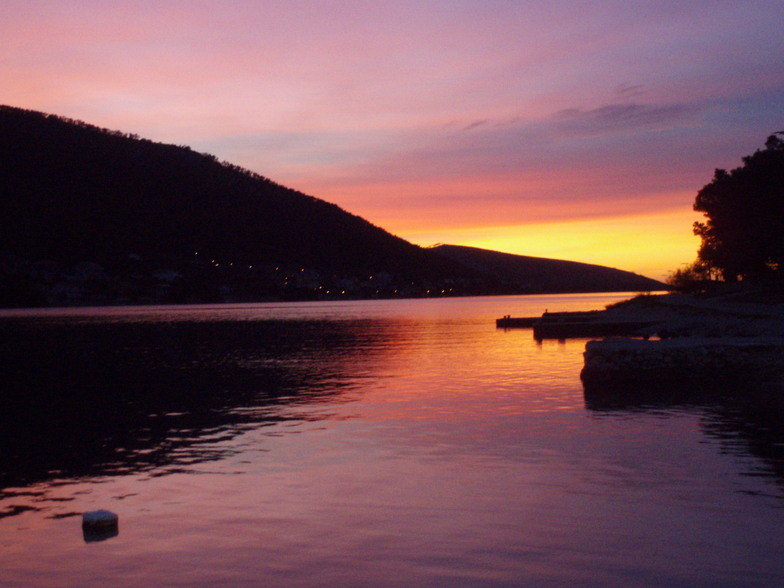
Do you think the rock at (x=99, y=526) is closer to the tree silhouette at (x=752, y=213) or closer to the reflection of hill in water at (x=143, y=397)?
the reflection of hill in water at (x=143, y=397)

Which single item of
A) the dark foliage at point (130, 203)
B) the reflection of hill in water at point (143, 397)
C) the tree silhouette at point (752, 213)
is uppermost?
the dark foliage at point (130, 203)

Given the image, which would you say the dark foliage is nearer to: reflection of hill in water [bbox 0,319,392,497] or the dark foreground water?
reflection of hill in water [bbox 0,319,392,497]

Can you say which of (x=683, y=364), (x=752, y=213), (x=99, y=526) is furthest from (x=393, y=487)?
(x=752, y=213)

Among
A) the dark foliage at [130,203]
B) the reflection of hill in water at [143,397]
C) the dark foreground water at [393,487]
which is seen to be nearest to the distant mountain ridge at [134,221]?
the dark foliage at [130,203]

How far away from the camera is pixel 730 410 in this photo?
61.9 feet

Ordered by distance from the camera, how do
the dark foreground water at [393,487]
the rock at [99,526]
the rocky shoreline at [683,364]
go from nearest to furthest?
1. the dark foreground water at [393,487]
2. the rock at [99,526]
3. the rocky shoreline at [683,364]

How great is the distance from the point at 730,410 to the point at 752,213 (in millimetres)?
46389

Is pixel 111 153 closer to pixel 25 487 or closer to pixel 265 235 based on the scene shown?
pixel 265 235

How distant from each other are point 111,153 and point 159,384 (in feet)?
498

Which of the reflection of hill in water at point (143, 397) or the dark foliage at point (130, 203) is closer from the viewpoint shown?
the reflection of hill in water at point (143, 397)

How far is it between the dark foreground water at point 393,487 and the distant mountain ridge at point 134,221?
476 ft

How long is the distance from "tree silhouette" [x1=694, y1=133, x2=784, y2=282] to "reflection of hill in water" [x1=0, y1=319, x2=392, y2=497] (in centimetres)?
2738

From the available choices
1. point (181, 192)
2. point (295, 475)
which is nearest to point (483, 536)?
point (295, 475)

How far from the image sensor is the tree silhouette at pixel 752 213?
51.6m
